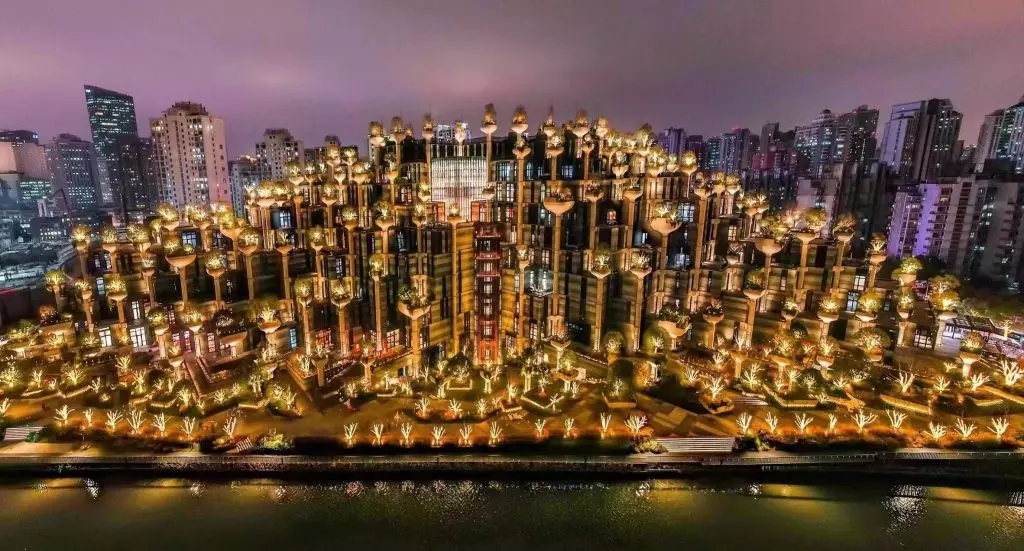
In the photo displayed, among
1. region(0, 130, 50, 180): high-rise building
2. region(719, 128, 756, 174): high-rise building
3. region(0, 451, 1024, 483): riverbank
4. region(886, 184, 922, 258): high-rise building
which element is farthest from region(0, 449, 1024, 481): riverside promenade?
region(0, 130, 50, 180): high-rise building

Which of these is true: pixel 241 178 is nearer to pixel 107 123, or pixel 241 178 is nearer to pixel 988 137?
pixel 107 123

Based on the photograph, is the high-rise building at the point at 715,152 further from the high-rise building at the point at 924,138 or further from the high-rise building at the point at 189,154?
the high-rise building at the point at 189,154

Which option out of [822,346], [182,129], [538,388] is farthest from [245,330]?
[182,129]

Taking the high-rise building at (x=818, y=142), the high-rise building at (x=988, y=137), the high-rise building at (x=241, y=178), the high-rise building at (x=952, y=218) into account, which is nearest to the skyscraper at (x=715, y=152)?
the high-rise building at (x=818, y=142)

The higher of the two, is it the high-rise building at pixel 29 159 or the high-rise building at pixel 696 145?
the high-rise building at pixel 696 145

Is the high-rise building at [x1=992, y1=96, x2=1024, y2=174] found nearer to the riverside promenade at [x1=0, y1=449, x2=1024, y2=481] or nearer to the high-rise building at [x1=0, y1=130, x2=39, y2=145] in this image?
the riverside promenade at [x1=0, y1=449, x2=1024, y2=481]

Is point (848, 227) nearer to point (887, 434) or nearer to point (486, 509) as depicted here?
point (887, 434)
